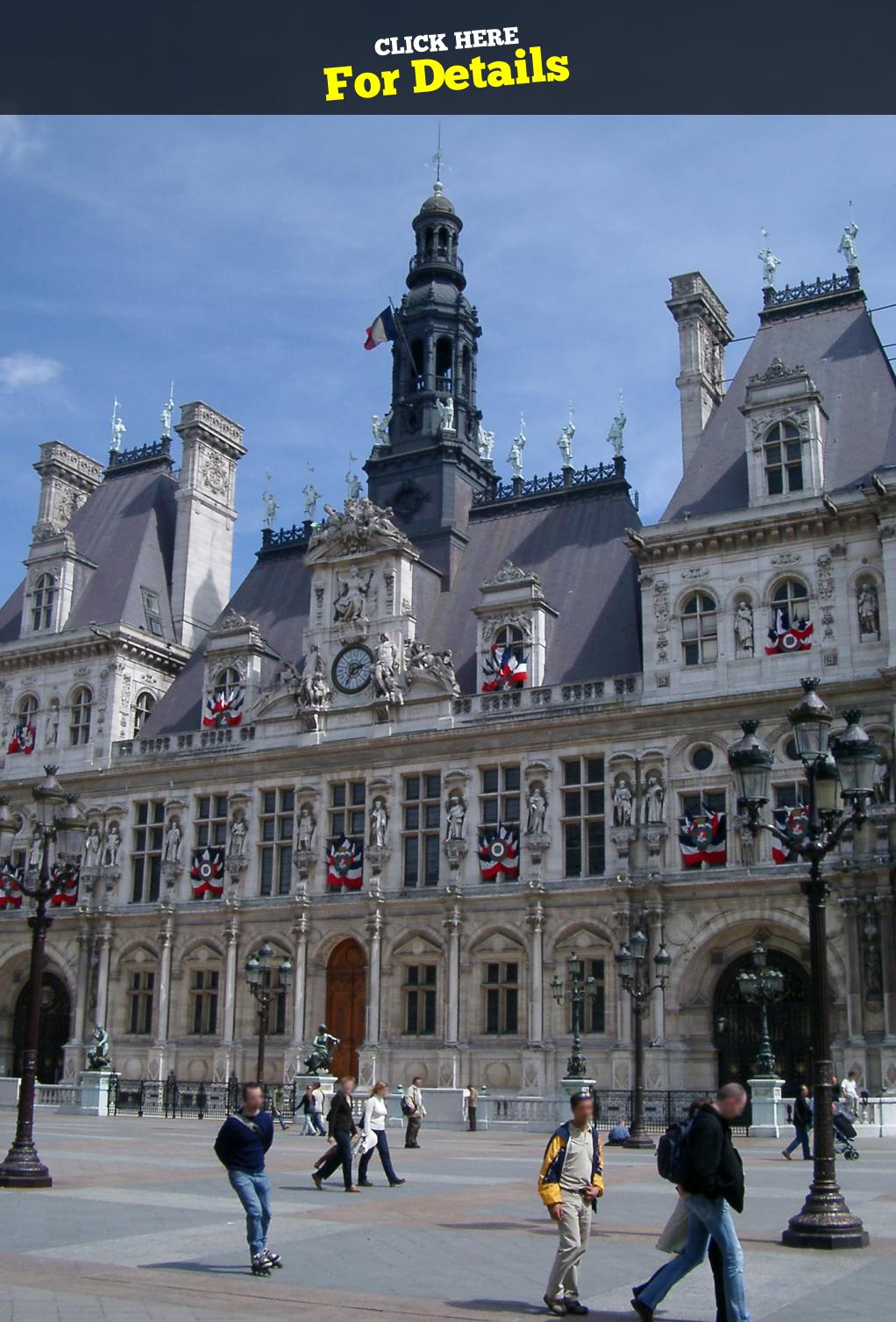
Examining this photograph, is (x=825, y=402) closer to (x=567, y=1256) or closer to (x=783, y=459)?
(x=783, y=459)

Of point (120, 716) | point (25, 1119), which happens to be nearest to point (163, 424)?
point (120, 716)

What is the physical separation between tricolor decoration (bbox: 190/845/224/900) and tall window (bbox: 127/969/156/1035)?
3.44 m

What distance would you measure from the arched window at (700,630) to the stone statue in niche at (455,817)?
812cm

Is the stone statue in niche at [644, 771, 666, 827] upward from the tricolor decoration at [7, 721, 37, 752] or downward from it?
downward

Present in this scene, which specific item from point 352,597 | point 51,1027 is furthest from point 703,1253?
point 51,1027

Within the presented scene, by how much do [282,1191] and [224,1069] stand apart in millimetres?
26746

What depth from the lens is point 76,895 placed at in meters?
50.1

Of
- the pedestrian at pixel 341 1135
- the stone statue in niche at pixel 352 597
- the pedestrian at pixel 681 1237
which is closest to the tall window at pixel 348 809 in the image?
the stone statue in niche at pixel 352 597

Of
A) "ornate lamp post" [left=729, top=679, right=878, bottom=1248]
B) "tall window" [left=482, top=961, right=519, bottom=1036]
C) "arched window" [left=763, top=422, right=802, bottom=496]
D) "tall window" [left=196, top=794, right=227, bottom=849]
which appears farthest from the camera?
"tall window" [left=196, top=794, right=227, bottom=849]

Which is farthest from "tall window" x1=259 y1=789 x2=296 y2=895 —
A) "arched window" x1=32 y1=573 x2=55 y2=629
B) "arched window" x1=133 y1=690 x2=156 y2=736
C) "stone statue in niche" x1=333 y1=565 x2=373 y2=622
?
"arched window" x1=32 y1=573 x2=55 y2=629

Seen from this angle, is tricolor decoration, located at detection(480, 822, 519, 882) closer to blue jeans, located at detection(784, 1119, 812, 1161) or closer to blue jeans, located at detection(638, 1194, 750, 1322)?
blue jeans, located at detection(784, 1119, 812, 1161)

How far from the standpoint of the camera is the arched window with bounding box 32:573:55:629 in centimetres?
5447

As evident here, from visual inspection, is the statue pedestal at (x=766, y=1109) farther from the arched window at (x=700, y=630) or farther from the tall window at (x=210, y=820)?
the tall window at (x=210, y=820)

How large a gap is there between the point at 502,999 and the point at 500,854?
13.8 feet
